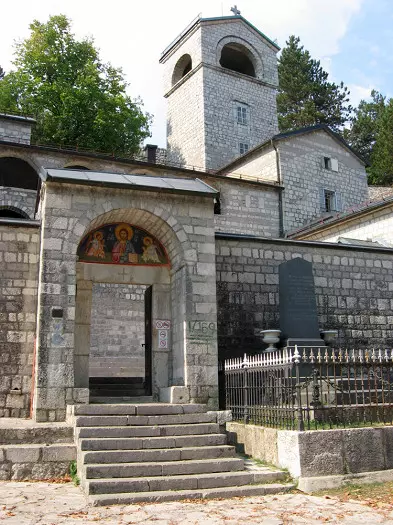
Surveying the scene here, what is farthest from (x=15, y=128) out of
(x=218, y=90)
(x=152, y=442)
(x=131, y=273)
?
(x=152, y=442)

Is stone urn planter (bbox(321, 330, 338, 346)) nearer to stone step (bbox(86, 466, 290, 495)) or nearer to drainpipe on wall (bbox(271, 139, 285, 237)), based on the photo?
stone step (bbox(86, 466, 290, 495))

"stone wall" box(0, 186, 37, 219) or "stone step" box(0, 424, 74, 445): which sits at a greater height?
"stone wall" box(0, 186, 37, 219)

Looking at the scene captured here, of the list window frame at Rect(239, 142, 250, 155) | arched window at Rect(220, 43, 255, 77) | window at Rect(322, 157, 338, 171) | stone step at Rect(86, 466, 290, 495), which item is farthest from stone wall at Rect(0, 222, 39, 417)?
arched window at Rect(220, 43, 255, 77)

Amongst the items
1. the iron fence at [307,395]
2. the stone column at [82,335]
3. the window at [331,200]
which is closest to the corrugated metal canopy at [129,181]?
the stone column at [82,335]

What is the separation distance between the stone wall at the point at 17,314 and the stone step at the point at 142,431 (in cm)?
216

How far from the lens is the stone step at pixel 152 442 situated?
7.64 m

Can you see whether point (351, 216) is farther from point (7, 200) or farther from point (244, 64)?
point (244, 64)

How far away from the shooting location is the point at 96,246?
34.3 feet

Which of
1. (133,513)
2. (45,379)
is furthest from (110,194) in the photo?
(133,513)

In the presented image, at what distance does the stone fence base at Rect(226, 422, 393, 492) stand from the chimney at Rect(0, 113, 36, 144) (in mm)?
20976

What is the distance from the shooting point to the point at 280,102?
44.9 m

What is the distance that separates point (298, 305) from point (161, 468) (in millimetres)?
5117

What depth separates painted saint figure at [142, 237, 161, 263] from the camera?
10789 millimetres

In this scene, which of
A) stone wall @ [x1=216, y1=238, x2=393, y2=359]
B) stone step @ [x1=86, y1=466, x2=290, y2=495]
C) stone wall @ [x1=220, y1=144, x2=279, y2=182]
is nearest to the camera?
stone step @ [x1=86, y1=466, x2=290, y2=495]
